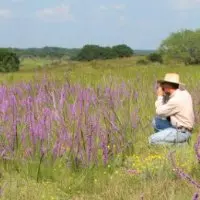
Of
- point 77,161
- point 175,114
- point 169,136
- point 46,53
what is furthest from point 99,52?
point 77,161

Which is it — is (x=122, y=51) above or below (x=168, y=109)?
below

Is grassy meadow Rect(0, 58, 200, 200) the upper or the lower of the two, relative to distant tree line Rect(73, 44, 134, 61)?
upper

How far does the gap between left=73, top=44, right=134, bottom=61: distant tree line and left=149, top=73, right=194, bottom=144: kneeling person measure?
62517 mm

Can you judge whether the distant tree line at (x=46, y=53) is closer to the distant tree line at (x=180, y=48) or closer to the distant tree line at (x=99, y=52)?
the distant tree line at (x=99, y=52)

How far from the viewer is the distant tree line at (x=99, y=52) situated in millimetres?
74000

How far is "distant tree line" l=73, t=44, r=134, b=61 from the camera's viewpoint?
7400 centimetres

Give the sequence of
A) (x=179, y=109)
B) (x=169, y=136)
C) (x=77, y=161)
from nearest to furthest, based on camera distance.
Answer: (x=77, y=161) → (x=169, y=136) → (x=179, y=109)

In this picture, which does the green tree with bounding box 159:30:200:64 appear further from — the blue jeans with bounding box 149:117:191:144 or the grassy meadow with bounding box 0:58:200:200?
the grassy meadow with bounding box 0:58:200:200

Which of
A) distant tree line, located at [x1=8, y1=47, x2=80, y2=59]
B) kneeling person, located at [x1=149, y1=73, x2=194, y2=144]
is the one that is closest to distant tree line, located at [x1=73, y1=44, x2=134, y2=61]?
distant tree line, located at [x1=8, y1=47, x2=80, y2=59]

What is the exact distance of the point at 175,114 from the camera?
6836mm

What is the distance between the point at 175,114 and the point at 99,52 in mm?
74560

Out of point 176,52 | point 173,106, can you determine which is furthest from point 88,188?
point 176,52

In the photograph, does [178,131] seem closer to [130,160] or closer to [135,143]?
[135,143]

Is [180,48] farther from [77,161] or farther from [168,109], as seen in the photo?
[77,161]
